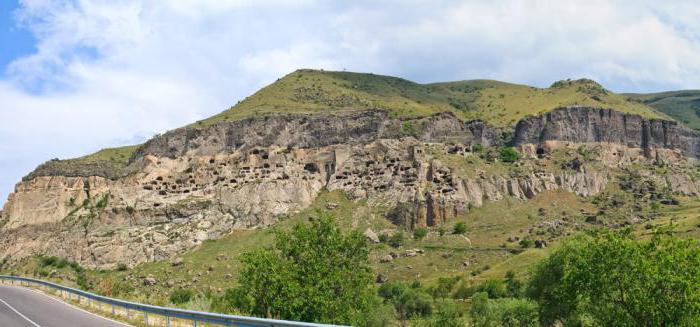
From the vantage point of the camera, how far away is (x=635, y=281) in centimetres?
3083

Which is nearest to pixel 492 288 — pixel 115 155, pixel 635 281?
pixel 635 281

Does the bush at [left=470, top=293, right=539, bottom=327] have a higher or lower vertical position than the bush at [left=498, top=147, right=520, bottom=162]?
lower

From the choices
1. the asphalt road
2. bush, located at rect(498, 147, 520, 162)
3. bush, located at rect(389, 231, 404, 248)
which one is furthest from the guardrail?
bush, located at rect(498, 147, 520, 162)

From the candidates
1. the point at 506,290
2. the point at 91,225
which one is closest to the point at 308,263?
the point at 506,290

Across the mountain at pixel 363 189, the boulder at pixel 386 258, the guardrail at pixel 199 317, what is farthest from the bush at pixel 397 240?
the guardrail at pixel 199 317

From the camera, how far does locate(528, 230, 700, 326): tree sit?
29.9m

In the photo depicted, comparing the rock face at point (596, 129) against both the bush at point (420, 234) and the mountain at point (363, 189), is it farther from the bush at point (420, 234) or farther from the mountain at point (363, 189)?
the bush at point (420, 234)

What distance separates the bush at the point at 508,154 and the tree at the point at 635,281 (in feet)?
366

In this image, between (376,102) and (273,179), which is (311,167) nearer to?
(273,179)

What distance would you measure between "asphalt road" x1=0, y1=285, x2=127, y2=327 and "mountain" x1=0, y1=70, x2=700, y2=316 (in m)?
62.1

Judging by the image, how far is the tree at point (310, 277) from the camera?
35.5 m

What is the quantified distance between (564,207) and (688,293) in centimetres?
10198

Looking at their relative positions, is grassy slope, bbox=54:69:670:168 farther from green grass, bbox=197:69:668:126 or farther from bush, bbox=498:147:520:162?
bush, bbox=498:147:520:162

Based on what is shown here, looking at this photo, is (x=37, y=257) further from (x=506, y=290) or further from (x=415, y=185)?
(x=506, y=290)
